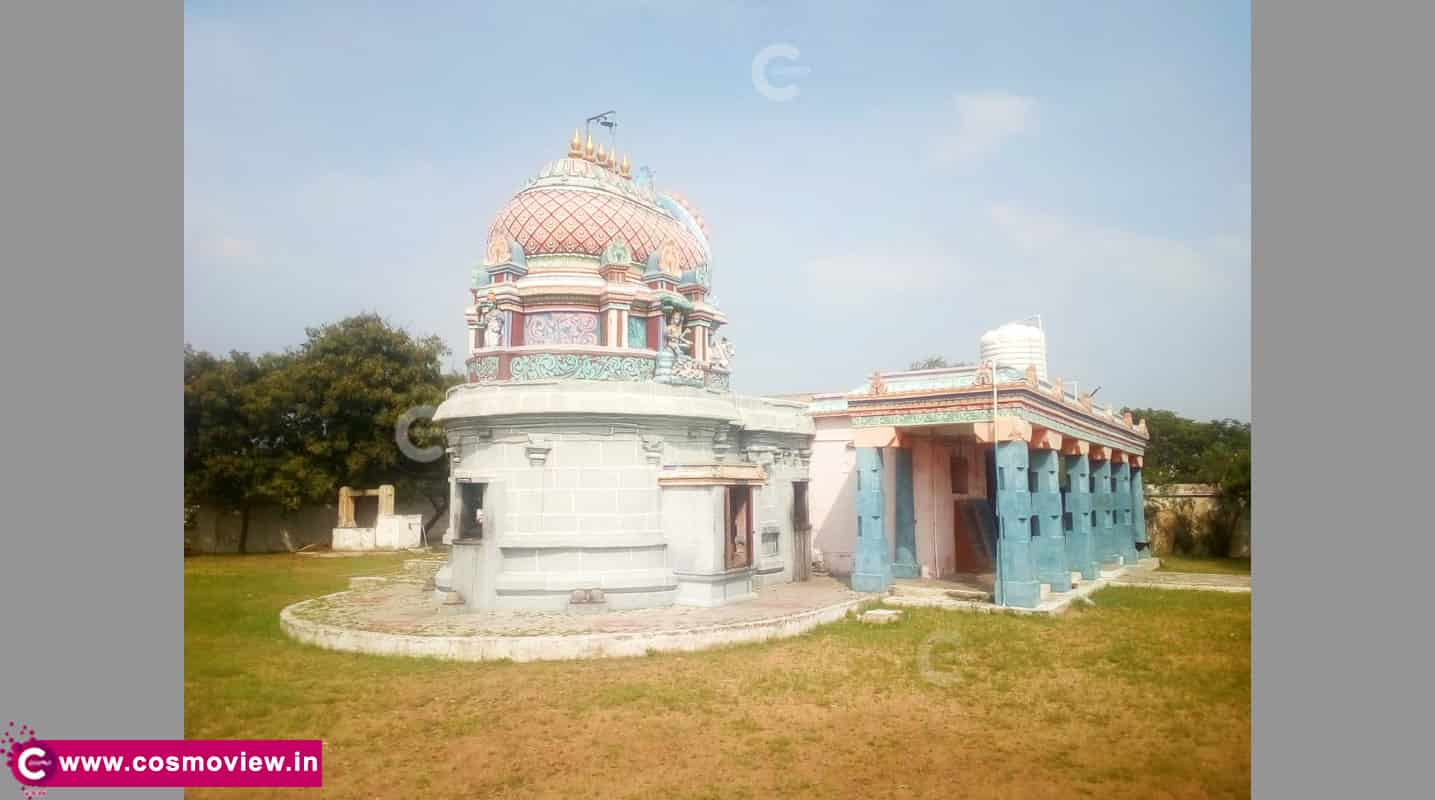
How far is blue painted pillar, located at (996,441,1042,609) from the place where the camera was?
15.8 m

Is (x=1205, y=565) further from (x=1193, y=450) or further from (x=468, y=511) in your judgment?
(x=468, y=511)

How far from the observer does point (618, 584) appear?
1453 centimetres

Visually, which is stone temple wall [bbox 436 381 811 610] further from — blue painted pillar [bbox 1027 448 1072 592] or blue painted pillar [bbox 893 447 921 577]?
blue painted pillar [bbox 1027 448 1072 592]

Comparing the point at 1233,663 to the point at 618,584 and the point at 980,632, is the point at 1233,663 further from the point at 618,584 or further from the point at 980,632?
the point at 618,584

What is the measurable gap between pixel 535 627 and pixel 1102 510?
16792 millimetres

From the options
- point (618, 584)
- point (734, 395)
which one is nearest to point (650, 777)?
point (618, 584)

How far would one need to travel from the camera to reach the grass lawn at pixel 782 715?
7453 mm

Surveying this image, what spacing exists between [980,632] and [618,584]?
6.22 m

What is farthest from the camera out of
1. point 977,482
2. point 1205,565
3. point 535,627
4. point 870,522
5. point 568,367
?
point 1205,565

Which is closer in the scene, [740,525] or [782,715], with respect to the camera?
[782,715]

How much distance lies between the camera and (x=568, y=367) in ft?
51.5

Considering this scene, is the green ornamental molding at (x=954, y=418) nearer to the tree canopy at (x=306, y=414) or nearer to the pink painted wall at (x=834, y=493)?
the pink painted wall at (x=834, y=493)
